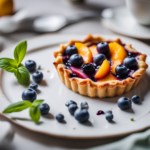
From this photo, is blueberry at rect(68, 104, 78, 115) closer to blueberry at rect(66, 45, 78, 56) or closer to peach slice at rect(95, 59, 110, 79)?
peach slice at rect(95, 59, 110, 79)

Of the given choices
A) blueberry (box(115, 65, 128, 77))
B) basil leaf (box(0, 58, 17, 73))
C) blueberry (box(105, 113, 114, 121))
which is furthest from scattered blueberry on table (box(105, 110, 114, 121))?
basil leaf (box(0, 58, 17, 73))

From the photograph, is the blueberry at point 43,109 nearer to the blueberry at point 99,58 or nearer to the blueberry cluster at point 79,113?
the blueberry cluster at point 79,113

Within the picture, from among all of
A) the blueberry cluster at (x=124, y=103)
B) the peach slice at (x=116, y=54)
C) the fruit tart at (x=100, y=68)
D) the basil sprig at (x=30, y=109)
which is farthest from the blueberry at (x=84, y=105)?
the peach slice at (x=116, y=54)

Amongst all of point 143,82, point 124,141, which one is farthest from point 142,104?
point 124,141

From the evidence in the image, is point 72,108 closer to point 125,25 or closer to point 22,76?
point 22,76

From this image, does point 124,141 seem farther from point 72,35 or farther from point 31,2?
point 31,2
